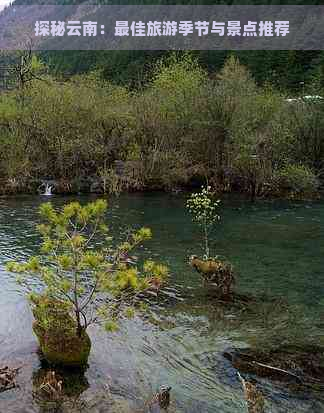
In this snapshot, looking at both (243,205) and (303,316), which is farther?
(243,205)

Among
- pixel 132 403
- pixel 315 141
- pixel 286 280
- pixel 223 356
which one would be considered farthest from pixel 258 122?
pixel 132 403

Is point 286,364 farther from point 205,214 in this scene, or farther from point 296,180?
point 296,180

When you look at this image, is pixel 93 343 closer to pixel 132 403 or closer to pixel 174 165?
pixel 132 403

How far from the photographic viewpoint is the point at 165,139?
39.5 m

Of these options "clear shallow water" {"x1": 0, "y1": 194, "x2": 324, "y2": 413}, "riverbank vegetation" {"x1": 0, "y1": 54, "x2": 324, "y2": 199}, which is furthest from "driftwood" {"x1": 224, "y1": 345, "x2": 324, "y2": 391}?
"riverbank vegetation" {"x1": 0, "y1": 54, "x2": 324, "y2": 199}

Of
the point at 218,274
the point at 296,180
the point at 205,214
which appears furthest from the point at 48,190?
the point at 218,274

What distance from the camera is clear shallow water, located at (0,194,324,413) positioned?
31.9ft

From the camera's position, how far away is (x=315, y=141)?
38.6 meters

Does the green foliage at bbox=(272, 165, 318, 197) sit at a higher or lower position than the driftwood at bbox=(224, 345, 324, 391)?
higher

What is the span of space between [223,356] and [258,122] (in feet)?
95.8

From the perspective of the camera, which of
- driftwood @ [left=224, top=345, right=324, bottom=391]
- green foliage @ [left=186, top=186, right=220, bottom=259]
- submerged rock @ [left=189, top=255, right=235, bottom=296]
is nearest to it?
driftwood @ [left=224, top=345, right=324, bottom=391]

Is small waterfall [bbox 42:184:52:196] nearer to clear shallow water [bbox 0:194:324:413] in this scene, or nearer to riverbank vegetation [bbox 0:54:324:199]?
riverbank vegetation [bbox 0:54:324:199]

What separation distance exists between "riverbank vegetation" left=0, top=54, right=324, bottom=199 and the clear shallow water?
10991mm

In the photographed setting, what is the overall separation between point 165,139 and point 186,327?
90.8ft
